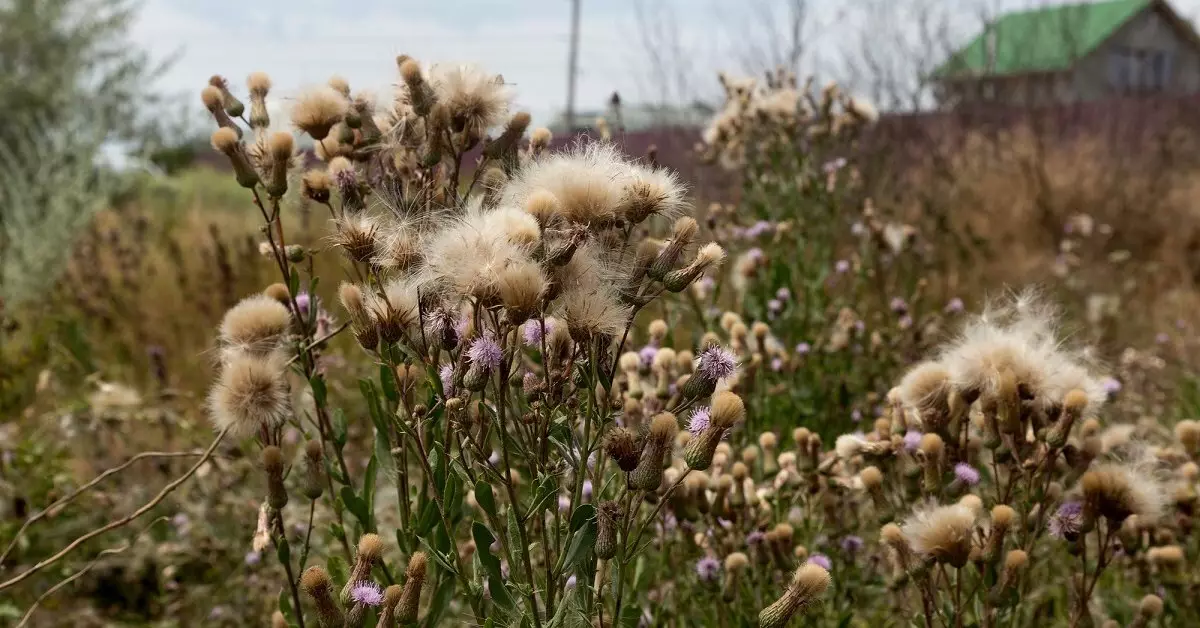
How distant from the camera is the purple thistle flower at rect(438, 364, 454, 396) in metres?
1.34

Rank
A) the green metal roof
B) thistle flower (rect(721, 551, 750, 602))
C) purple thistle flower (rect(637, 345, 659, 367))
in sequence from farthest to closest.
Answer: the green metal roof < purple thistle flower (rect(637, 345, 659, 367)) < thistle flower (rect(721, 551, 750, 602))

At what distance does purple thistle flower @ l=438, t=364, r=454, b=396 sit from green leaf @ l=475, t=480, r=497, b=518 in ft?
0.50

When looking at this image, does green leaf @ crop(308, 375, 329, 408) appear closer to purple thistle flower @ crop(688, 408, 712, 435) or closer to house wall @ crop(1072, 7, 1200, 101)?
purple thistle flower @ crop(688, 408, 712, 435)

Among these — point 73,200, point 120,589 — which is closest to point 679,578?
point 120,589

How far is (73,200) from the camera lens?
795 centimetres

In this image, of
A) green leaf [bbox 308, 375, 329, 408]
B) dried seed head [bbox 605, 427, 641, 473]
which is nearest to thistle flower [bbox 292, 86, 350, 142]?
green leaf [bbox 308, 375, 329, 408]

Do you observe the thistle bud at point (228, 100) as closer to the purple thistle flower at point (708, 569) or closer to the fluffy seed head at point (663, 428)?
the fluffy seed head at point (663, 428)

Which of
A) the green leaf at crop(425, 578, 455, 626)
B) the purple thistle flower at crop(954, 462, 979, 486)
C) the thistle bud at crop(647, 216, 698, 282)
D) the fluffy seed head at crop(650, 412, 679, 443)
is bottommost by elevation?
the green leaf at crop(425, 578, 455, 626)

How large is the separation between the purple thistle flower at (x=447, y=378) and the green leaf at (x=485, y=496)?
0.15m

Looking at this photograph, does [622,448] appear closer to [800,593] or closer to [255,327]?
[800,593]

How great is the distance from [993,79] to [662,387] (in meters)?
8.83

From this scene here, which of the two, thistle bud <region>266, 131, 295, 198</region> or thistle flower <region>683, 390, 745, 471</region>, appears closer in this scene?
thistle flower <region>683, 390, 745, 471</region>

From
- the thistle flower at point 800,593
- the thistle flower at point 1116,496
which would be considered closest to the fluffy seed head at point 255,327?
the thistle flower at point 800,593

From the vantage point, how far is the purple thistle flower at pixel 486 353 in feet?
3.98
